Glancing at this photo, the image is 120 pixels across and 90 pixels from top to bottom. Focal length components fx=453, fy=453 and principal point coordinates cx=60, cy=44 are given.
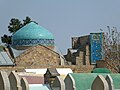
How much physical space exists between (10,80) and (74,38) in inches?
1014

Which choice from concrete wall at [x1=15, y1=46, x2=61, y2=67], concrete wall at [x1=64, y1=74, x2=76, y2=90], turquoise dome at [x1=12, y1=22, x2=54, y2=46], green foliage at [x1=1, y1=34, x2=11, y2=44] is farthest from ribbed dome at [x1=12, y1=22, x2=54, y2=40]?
concrete wall at [x1=64, y1=74, x2=76, y2=90]

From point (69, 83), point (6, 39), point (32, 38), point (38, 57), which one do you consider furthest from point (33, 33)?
point (69, 83)

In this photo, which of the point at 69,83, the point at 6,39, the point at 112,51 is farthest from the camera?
the point at 6,39

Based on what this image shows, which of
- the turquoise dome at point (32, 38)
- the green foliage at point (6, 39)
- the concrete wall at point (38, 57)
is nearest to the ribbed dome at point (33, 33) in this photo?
the turquoise dome at point (32, 38)

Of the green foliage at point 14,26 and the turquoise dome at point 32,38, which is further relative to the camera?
the green foliage at point 14,26

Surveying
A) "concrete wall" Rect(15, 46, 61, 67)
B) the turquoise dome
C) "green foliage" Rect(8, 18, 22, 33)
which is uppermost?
"green foliage" Rect(8, 18, 22, 33)

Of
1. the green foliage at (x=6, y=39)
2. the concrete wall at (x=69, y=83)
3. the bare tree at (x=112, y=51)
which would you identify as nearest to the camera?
the concrete wall at (x=69, y=83)

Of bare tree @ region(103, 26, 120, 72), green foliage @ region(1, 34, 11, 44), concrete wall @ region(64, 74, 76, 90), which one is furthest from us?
green foliage @ region(1, 34, 11, 44)

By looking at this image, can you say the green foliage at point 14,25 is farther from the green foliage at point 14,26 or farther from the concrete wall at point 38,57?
the concrete wall at point 38,57

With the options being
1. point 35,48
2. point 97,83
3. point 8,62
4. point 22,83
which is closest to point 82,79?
point 97,83

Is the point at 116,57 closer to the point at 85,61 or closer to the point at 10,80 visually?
the point at 85,61

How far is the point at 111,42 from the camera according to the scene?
75.8 ft

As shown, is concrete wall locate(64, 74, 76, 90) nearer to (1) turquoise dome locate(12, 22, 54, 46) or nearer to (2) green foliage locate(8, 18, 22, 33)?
(1) turquoise dome locate(12, 22, 54, 46)

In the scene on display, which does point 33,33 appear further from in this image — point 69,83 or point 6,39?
point 69,83
